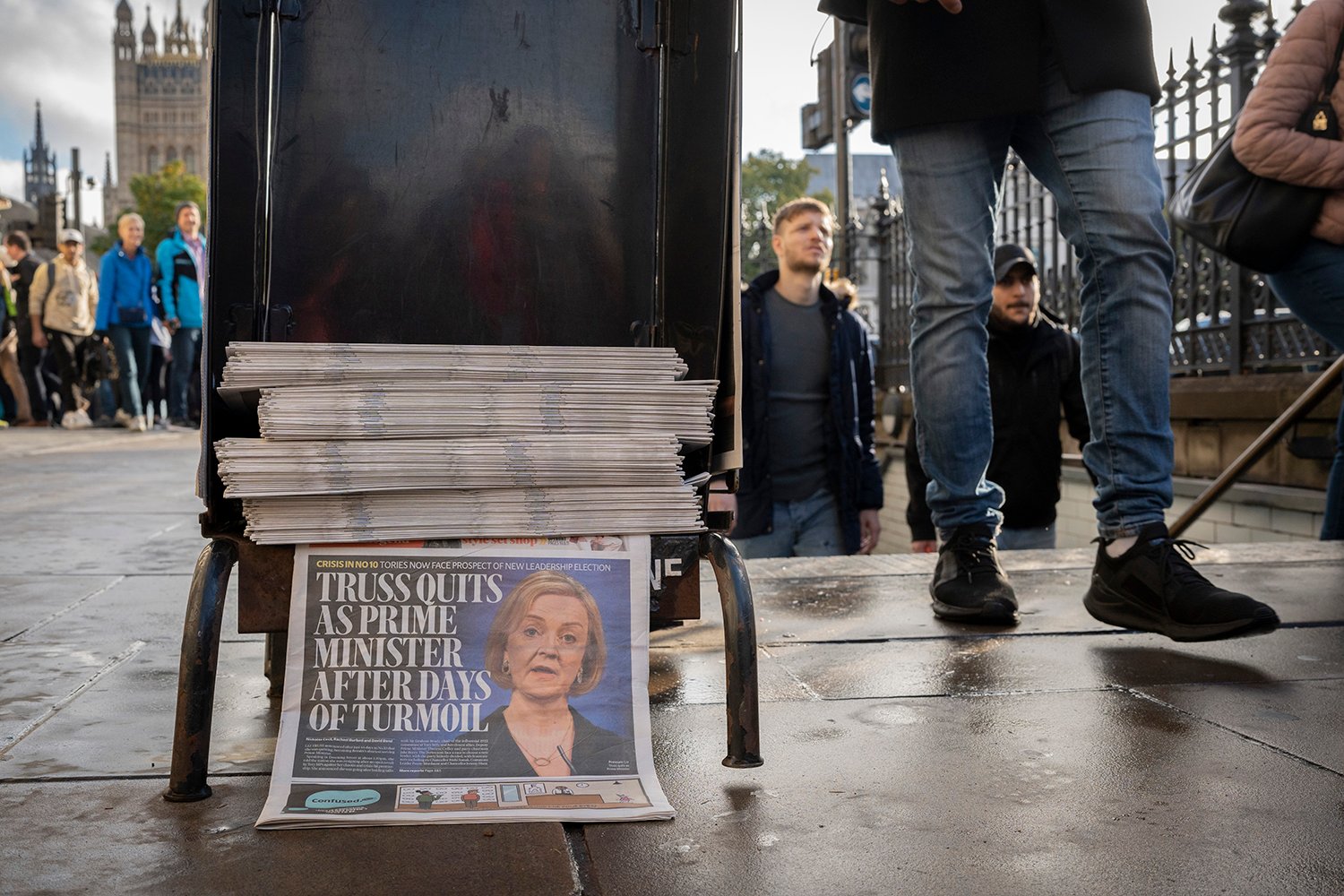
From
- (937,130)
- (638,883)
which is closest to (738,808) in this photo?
(638,883)

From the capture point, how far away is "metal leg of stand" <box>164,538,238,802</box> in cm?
176

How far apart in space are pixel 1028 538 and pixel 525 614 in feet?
14.3

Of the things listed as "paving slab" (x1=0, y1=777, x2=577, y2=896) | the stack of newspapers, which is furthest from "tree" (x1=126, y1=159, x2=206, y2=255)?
"paving slab" (x1=0, y1=777, x2=577, y2=896)

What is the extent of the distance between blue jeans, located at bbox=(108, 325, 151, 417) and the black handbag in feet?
39.4

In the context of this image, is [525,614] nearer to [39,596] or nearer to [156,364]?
[39,596]

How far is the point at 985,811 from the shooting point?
1.73 meters

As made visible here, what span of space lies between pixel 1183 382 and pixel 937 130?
4.89m

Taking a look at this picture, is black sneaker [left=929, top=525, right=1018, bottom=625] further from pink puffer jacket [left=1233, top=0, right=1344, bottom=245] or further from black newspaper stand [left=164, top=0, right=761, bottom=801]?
pink puffer jacket [left=1233, top=0, right=1344, bottom=245]

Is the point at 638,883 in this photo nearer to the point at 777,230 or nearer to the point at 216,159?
the point at 216,159

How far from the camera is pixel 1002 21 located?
2855 mm

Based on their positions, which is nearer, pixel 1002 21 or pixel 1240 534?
pixel 1002 21

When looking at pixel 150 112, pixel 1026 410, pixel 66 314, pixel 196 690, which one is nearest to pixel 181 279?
pixel 66 314

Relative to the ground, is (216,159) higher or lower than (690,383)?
higher

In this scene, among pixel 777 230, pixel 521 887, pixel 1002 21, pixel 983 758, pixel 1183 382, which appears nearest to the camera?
pixel 521 887
